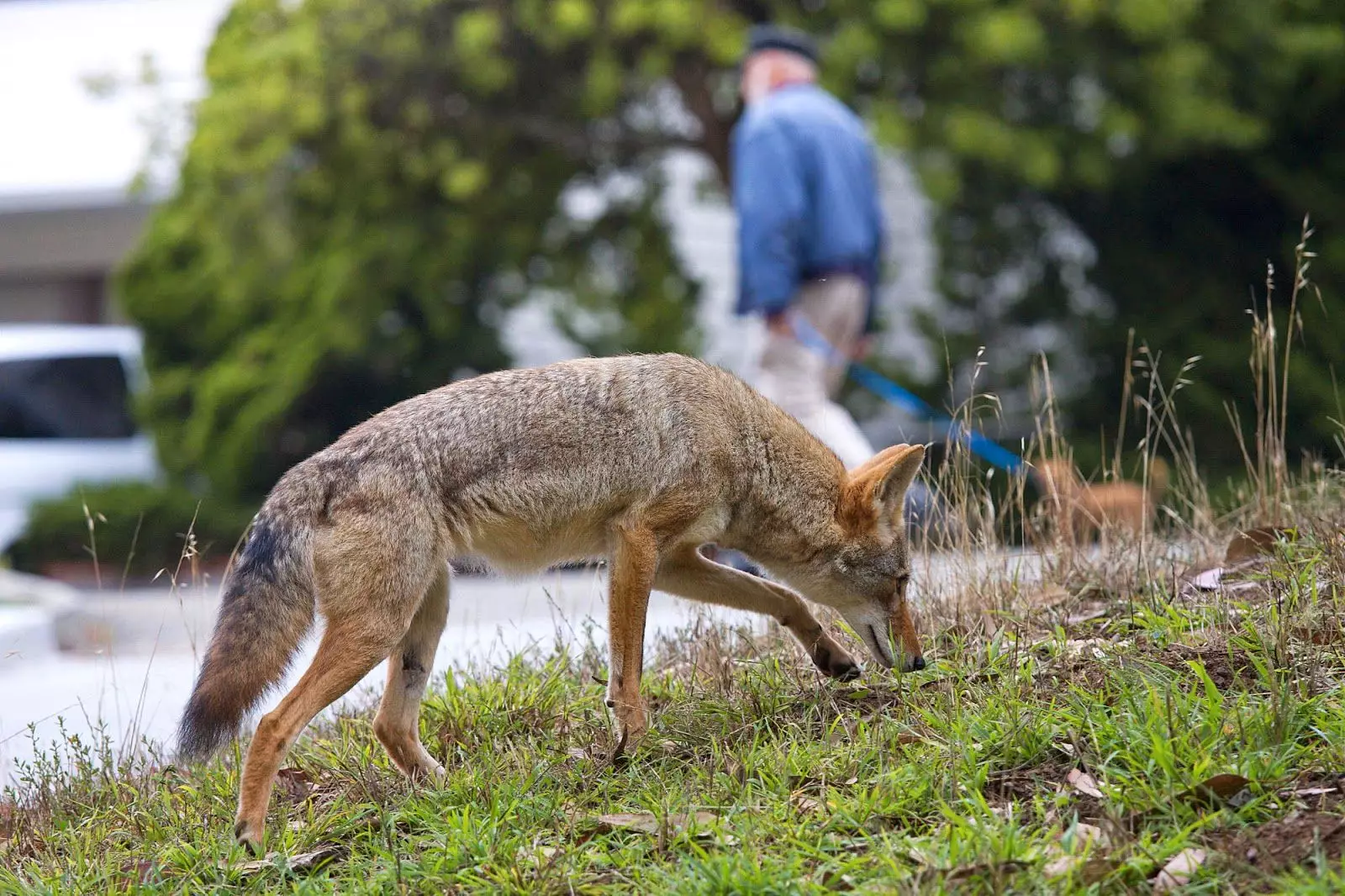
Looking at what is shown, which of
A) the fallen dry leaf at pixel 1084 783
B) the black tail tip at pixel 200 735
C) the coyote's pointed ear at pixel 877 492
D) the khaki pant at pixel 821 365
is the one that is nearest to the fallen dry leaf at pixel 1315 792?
the fallen dry leaf at pixel 1084 783

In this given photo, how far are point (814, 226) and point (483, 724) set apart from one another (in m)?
4.51

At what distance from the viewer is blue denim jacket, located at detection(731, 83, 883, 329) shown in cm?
846

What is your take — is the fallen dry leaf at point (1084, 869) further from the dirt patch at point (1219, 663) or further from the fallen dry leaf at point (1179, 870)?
the dirt patch at point (1219, 663)

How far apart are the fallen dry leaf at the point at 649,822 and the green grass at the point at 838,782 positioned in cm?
2

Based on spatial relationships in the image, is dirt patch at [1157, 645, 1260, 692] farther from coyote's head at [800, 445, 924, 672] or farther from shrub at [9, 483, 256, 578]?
shrub at [9, 483, 256, 578]

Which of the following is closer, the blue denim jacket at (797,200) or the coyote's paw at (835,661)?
the coyote's paw at (835,661)

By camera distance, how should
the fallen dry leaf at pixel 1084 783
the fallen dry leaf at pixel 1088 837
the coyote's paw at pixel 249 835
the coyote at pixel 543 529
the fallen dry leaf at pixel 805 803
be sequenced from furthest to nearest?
the coyote at pixel 543 529
the coyote's paw at pixel 249 835
the fallen dry leaf at pixel 805 803
the fallen dry leaf at pixel 1084 783
the fallen dry leaf at pixel 1088 837

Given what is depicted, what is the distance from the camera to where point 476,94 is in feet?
46.8

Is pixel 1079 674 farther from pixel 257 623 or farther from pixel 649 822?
pixel 257 623

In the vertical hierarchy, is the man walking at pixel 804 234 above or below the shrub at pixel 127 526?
above

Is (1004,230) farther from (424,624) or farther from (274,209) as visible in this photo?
(424,624)

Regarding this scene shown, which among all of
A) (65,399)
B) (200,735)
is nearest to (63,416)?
(65,399)

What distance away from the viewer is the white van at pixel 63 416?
15.3m

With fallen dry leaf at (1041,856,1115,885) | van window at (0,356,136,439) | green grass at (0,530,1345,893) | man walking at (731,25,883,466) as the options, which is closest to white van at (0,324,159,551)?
van window at (0,356,136,439)
